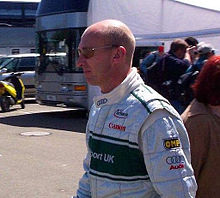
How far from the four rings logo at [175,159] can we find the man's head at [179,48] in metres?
6.08

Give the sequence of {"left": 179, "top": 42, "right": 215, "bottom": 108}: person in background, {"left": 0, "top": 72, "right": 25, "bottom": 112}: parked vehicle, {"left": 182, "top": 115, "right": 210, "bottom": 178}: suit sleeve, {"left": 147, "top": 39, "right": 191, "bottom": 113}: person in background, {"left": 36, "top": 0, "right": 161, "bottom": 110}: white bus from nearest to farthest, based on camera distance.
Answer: {"left": 182, "top": 115, "right": 210, "bottom": 178}: suit sleeve → {"left": 179, "top": 42, "right": 215, "bottom": 108}: person in background → {"left": 147, "top": 39, "right": 191, "bottom": 113}: person in background → {"left": 36, "top": 0, "right": 161, "bottom": 110}: white bus → {"left": 0, "top": 72, "right": 25, "bottom": 112}: parked vehicle

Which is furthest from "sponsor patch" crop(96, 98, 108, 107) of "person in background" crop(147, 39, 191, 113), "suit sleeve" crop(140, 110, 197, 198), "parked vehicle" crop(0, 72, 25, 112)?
"parked vehicle" crop(0, 72, 25, 112)

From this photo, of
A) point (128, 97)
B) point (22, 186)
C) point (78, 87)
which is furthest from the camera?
point (78, 87)

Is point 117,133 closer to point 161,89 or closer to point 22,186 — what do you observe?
point 22,186

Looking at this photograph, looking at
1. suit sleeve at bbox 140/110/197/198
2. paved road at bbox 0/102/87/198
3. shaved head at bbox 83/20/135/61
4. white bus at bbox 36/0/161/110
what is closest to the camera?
suit sleeve at bbox 140/110/197/198

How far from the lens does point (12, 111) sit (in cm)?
1571

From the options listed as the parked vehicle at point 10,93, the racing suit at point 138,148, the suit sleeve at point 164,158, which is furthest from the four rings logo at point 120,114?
the parked vehicle at point 10,93

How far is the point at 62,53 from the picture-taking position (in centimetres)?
1321

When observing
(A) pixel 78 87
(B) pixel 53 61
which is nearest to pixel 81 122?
(A) pixel 78 87

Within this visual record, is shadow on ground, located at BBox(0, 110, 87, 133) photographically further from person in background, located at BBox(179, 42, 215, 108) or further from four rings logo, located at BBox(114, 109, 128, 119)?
four rings logo, located at BBox(114, 109, 128, 119)

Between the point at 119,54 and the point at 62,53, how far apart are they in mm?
11108

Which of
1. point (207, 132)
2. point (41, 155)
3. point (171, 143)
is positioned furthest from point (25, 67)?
point (171, 143)

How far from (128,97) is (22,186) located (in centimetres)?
462

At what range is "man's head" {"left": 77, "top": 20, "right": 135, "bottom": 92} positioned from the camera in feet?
7.26
